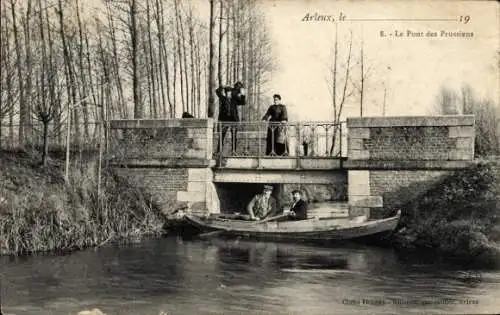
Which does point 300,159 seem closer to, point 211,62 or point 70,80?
point 211,62

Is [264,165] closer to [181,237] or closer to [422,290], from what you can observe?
[181,237]

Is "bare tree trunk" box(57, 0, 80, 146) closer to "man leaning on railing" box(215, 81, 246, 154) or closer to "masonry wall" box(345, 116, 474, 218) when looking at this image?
"man leaning on railing" box(215, 81, 246, 154)

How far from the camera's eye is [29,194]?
45.6 feet

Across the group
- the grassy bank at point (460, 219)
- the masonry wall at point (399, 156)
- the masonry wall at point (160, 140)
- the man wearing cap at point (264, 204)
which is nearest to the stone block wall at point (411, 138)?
the masonry wall at point (399, 156)

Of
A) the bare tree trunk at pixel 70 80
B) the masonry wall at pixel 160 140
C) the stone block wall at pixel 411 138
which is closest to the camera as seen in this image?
the stone block wall at pixel 411 138

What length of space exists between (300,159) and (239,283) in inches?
255

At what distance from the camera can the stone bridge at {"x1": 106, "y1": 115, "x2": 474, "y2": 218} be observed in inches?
613

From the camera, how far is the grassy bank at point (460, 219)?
524 inches

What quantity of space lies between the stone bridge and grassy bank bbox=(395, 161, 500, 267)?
17.1 inches

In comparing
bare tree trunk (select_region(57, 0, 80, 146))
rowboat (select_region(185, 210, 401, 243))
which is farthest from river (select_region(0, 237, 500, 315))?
bare tree trunk (select_region(57, 0, 80, 146))

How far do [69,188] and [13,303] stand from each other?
604cm

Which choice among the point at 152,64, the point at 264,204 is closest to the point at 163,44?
the point at 152,64

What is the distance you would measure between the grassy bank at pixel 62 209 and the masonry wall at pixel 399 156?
215 inches

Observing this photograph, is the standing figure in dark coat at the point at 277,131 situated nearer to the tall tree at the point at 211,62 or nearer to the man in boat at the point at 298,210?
the man in boat at the point at 298,210
